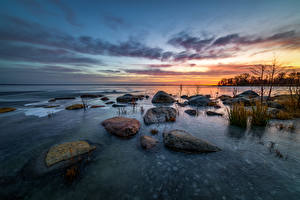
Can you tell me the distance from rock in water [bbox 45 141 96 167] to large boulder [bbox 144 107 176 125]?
11.4 ft

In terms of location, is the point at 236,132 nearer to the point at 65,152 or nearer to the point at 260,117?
the point at 260,117

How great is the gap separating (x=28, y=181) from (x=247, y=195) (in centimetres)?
493

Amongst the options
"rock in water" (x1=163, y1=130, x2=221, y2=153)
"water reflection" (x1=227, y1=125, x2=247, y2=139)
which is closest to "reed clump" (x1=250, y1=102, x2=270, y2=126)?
"water reflection" (x1=227, y1=125, x2=247, y2=139)

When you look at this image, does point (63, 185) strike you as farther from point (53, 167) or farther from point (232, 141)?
point (232, 141)

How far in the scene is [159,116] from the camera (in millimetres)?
7188

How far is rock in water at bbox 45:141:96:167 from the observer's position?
311 cm

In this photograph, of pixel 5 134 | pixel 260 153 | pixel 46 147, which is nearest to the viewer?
pixel 260 153

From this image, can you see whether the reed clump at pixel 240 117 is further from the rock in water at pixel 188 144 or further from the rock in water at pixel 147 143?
the rock in water at pixel 147 143

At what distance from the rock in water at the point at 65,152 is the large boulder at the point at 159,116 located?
137 inches

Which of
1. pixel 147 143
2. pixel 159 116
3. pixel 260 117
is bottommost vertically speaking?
pixel 147 143

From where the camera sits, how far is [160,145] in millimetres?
4098

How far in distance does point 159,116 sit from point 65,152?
511cm

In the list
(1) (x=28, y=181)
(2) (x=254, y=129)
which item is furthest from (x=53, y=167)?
(2) (x=254, y=129)

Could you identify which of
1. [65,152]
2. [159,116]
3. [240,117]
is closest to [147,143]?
[65,152]
